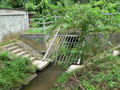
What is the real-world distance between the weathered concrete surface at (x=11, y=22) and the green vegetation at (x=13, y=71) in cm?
205

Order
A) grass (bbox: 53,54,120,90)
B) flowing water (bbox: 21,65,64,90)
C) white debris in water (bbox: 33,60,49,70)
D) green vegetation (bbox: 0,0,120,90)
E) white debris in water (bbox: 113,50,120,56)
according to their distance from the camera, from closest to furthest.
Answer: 1. grass (bbox: 53,54,120,90)
2. green vegetation (bbox: 0,0,120,90)
3. flowing water (bbox: 21,65,64,90)
4. white debris in water (bbox: 113,50,120,56)
5. white debris in water (bbox: 33,60,49,70)

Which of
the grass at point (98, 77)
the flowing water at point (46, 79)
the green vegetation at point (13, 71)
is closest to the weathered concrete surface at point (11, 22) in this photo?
the green vegetation at point (13, 71)

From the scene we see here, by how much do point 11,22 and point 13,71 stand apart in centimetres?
389

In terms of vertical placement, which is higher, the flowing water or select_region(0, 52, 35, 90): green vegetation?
select_region(0, 52, 35, 90): green vegetation

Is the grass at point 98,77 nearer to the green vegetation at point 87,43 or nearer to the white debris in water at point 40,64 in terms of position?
the green vegetation at point 87,43

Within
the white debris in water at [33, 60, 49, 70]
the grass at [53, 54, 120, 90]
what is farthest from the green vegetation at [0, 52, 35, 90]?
the grass at [53, 54, 120, 90]

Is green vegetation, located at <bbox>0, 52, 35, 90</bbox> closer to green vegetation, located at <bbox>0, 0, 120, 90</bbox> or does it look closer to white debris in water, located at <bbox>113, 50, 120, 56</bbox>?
green vegetation, located at <bbox>0, 0, 120, 90</bbox>

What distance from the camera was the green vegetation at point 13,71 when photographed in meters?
4.88

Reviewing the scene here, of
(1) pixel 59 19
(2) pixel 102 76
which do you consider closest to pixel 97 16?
(1) pixel 59 19

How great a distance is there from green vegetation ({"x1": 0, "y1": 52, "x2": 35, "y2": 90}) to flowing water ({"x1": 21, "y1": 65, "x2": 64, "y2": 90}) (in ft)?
0.99

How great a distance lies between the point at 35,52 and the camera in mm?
8336

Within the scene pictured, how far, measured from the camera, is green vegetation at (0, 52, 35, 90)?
488 cm

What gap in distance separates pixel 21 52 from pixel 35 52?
83 cm

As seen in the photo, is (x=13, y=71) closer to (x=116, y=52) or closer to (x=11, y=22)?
(x=11, y=22)
